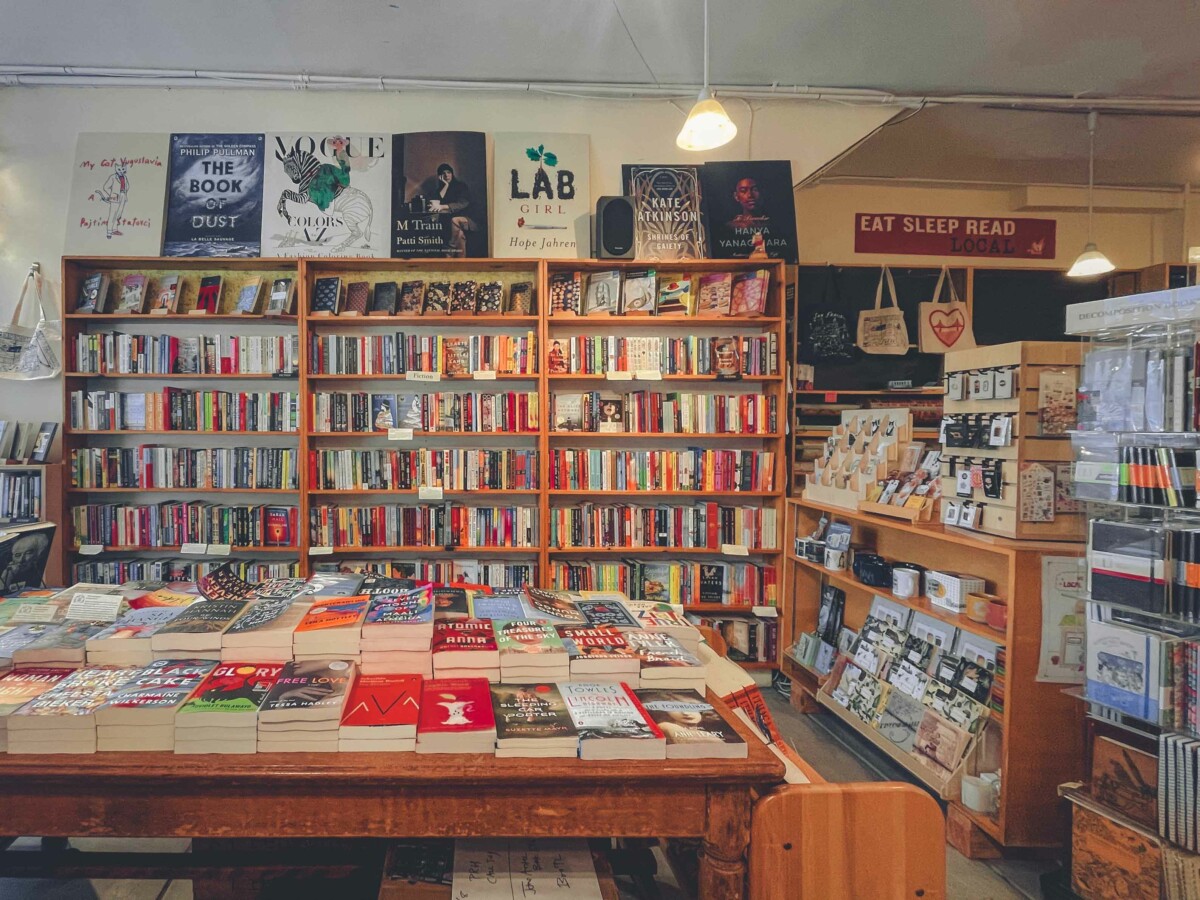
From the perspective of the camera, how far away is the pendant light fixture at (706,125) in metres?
2.48

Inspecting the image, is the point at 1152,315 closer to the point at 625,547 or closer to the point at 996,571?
the point at 996,571

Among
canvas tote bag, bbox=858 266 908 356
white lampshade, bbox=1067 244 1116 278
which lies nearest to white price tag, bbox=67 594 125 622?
canvas tote bag, bbox=858 266 908 356

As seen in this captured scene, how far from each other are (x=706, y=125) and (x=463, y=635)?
85.7 inches

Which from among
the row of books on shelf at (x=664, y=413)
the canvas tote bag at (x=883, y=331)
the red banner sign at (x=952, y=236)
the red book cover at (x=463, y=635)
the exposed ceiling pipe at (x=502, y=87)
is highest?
the exposed ceiling pipe at (x=502, y=87)

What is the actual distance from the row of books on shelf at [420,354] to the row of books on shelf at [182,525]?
0.89m

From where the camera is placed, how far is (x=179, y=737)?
44.4 inches

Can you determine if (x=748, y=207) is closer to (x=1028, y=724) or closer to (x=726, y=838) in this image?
(x=1028, y=724)

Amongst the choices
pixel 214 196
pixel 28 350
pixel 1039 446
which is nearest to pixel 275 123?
Answer: pixel 214 196

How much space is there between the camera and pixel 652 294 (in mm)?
3584

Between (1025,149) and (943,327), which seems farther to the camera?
(943,327)

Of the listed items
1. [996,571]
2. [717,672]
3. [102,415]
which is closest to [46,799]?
[717,672]

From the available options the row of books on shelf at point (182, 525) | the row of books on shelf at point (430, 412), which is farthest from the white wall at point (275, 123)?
the row of books on shelf at point (430, 412)

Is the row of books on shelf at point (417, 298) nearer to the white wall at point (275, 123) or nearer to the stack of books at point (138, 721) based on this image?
the white wall at point (275, 123)

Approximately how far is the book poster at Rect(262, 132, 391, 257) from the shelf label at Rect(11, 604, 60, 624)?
2440 millimetres
